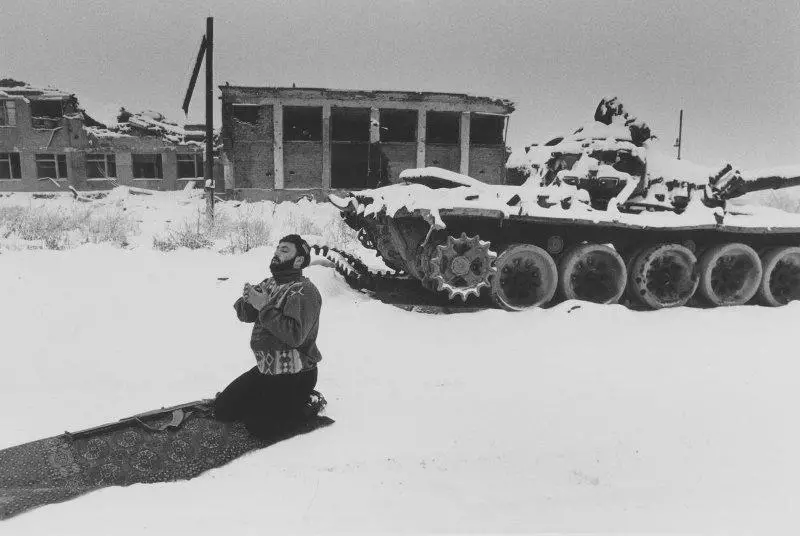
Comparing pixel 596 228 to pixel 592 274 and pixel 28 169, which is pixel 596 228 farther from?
pixel 28 169

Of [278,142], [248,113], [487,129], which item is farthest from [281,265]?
[487,129]

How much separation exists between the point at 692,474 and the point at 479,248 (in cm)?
373

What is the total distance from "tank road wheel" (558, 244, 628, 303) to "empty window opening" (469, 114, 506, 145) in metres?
19.2

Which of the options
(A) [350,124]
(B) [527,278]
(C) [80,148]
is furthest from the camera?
(A) [350,124]

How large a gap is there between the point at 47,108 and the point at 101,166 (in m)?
3.20

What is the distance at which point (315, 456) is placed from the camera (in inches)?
124

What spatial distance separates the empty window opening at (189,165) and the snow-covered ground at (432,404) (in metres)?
21.2

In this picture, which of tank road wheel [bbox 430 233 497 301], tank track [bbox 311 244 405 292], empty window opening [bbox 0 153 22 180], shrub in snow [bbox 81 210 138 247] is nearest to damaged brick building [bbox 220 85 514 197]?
→ empty window opening [bbox 0 153 22 180]

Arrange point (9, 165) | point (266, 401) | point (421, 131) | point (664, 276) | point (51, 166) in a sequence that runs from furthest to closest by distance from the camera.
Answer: point (51, 166) < point (9, 165) < point (421, 131) < point (664, 276) < point (266, 401)

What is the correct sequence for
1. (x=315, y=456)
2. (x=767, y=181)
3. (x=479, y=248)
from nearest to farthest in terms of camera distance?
(x=315, y=456), (x=479, y=248), (x=767, y=181)

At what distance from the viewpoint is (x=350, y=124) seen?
26.3 metres

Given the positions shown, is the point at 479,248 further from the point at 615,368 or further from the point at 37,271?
the point at 37,271

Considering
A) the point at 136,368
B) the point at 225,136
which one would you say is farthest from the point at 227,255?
the point at 225,136

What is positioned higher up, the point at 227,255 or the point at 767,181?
the point at 767,181
